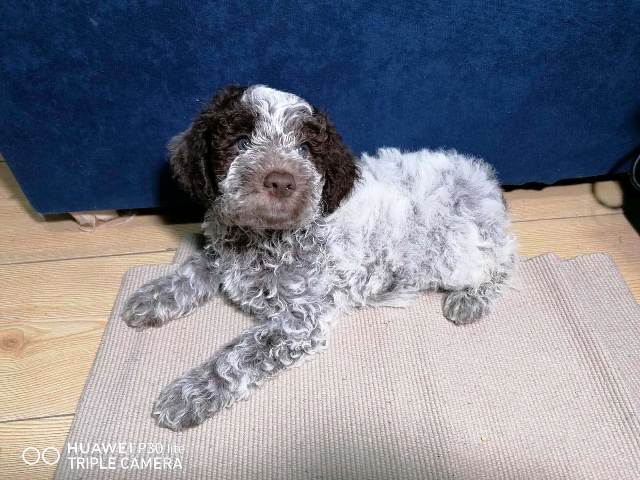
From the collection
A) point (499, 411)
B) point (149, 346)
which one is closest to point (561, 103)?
point (499, 411)

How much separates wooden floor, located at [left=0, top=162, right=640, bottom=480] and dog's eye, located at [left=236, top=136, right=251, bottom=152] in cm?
90

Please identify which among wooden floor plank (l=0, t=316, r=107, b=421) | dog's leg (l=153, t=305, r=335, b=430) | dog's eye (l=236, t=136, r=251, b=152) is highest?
dog's eye (l=236, t=136, r=251, b=152)

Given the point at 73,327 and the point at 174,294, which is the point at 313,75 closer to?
the point at 174,294

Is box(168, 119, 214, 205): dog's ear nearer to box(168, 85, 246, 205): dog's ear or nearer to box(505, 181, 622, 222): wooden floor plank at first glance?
box(168, 85, 246, 205): dog's ear

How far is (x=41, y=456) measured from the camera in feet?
4.79

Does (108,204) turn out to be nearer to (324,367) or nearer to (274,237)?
(274,237)

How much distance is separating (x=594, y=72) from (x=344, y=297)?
4.41 ft

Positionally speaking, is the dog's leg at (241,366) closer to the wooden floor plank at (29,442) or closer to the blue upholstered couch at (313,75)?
the wooden floor plank at (29,442)

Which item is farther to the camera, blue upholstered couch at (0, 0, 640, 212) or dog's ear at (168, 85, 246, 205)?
blue upholstered couch at (0, 0, 640, 212)

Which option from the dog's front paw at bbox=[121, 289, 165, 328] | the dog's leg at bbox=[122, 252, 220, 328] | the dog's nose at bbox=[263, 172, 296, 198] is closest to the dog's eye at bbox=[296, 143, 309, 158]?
the dog's nose at bbox=[263, 172, 296, 198]

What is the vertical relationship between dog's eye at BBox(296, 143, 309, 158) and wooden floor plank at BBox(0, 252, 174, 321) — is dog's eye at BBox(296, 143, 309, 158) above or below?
above

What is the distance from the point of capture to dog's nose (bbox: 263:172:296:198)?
4.23ft

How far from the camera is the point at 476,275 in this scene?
1.71 metres

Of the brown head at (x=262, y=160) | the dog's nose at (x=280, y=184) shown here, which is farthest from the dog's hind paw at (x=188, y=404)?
the dog's nose at (x=280, y=184)
